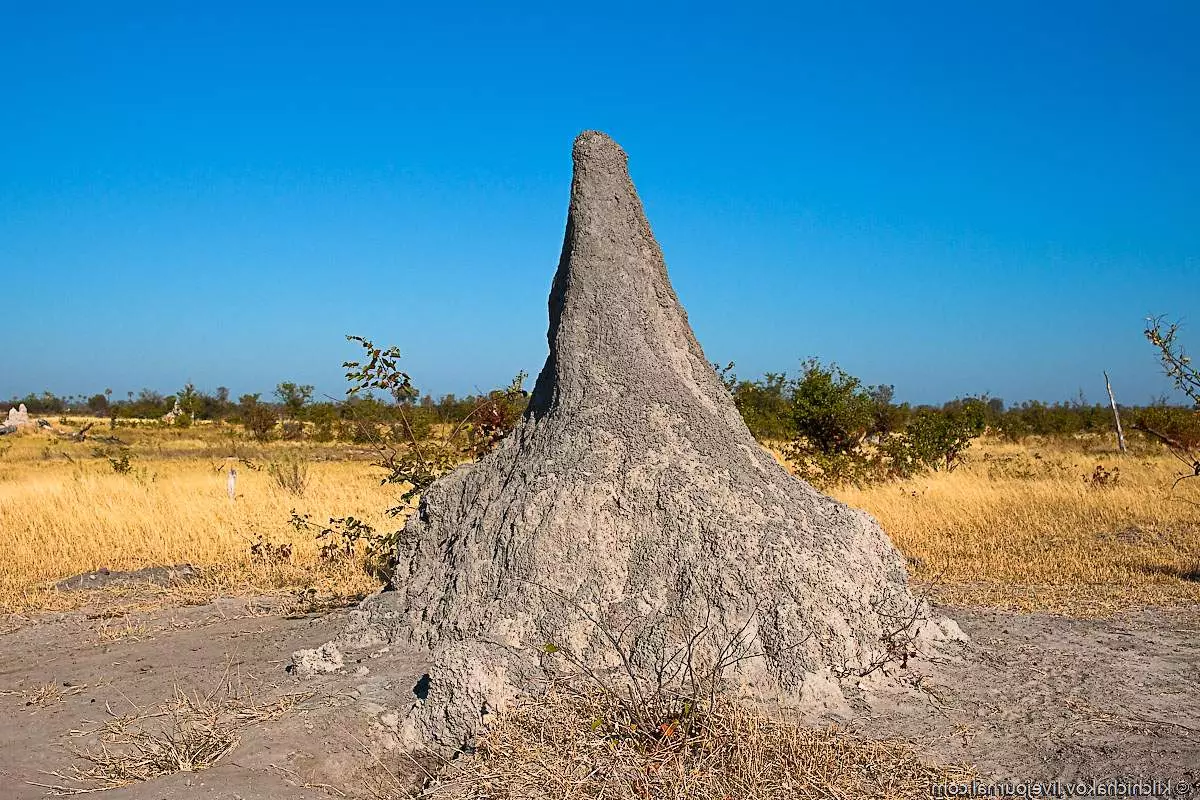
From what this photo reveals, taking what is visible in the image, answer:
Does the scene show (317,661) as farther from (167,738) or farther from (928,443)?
(928,443)

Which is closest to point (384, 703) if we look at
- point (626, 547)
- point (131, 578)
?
point (626, 547)

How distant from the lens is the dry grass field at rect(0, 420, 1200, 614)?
26.9 feet

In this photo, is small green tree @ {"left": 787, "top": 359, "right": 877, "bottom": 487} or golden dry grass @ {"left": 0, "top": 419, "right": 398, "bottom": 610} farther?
small green tree @ {"left": 787, "top": 359, "right": 877, "bottom": 487}

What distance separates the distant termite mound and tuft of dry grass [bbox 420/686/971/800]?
348 mm

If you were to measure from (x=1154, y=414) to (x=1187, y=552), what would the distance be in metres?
7.41

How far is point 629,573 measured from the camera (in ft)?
17.1

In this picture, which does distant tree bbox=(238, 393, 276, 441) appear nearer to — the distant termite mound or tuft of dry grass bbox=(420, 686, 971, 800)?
the distant termite mound

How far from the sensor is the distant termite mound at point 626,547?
15.8ft

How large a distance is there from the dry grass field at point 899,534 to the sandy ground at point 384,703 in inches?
52.5

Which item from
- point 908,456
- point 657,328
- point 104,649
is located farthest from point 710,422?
point 908,456

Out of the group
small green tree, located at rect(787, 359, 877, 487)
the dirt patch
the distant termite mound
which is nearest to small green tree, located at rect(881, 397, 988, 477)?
small green tree, located at rect(787, 359, 877, 487)

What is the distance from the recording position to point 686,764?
149 inches

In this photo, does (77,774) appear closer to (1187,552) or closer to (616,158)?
(616,158)

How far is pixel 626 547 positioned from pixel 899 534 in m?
6.24
